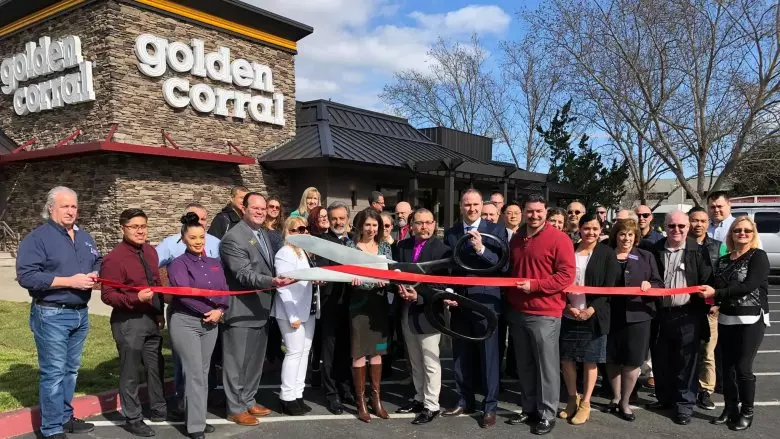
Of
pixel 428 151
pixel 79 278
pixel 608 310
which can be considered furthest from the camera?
pixel 428 151

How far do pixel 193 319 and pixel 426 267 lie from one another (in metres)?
1.85

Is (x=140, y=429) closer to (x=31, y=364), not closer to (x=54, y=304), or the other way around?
(x=54, y=304)

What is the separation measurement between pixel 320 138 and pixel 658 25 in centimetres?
1146

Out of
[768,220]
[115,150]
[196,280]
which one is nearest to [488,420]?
[196,280]

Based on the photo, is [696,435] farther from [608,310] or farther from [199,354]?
[199,354]

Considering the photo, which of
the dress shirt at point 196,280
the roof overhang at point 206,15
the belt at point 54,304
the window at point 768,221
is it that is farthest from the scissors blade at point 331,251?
the window at point 768,221

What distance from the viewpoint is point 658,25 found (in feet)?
54.6

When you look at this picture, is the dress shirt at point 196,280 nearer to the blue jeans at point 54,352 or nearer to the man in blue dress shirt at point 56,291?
the man in blue dress shirt at point 56,291

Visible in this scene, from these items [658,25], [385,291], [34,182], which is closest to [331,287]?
[385,291]

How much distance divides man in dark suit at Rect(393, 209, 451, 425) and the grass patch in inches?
110

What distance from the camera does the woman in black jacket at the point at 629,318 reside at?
14.2 feet

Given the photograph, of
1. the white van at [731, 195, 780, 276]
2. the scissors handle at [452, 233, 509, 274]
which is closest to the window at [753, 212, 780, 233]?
the white van at [731, 195, 780, 276]

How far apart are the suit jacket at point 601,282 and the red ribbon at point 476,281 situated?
0.09 metres

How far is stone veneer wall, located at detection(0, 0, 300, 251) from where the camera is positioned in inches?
476
